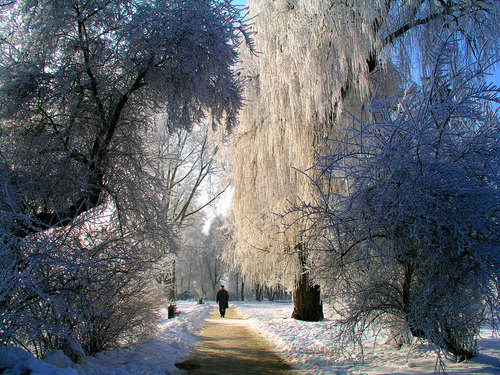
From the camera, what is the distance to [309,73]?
717 centimetres

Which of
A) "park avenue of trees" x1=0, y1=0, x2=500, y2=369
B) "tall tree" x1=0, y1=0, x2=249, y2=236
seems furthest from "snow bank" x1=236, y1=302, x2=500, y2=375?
"tall tree" x1=0, y1=0, x2=249, y2=236

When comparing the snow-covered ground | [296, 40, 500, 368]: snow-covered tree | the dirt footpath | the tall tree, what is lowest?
the dirt footpath

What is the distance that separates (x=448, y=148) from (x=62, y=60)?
16.8ft

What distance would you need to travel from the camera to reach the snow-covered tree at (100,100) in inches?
173

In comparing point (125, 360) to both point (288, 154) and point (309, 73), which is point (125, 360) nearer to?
point (288, 154)

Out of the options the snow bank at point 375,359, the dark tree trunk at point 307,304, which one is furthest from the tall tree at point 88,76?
the dark tree trunk at point 307,304

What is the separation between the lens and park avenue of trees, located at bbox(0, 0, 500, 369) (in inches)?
129

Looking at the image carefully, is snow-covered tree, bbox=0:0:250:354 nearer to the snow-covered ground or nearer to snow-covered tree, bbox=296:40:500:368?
the snow-covered ground

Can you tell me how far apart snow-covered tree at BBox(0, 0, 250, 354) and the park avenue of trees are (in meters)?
0.03

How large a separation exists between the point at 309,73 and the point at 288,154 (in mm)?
2125

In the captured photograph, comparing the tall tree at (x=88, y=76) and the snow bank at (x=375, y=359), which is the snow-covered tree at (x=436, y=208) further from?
the tall tree at (x=88, y=76)

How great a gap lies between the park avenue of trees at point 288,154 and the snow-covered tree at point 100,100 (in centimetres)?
3

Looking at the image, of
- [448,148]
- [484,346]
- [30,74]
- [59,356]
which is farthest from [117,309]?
[484,346]

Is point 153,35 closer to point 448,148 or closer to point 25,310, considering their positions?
point 25,310
